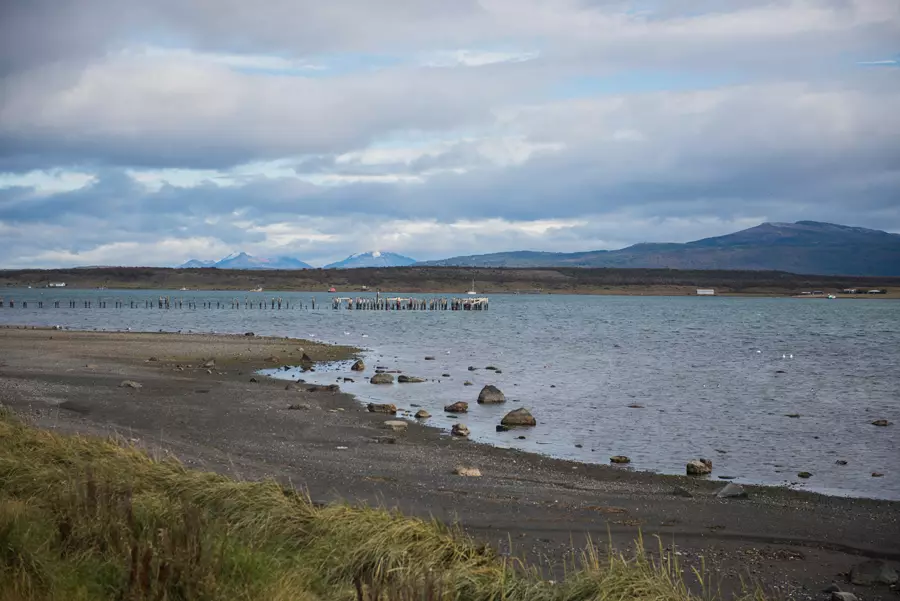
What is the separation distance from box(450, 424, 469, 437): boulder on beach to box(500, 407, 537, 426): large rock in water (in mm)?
1840

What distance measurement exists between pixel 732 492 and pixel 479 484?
4.53 metres

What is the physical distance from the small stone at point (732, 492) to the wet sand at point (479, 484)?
0.30 m

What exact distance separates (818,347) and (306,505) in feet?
184

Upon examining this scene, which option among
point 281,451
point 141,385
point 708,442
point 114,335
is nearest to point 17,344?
point 114,335

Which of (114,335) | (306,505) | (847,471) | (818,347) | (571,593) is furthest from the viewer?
(818,347)

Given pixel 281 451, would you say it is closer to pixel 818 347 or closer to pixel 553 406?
pixel 553 406

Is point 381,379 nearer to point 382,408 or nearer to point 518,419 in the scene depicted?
point 382,408

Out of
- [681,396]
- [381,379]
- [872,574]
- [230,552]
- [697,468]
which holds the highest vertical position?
[230,552]

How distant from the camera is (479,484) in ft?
46.2

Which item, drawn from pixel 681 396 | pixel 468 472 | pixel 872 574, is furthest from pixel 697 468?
pixel 681 396

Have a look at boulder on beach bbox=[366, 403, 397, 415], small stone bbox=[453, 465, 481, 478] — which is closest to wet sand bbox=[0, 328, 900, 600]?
small stone bbox=[453, 465, 481, 478]

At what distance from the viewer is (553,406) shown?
2777 centimetres

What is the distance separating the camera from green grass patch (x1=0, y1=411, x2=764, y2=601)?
6.44 meters

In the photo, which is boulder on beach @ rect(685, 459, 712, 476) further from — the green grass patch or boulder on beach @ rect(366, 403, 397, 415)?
boulder on beach @ rect(366, 403, 397, 415)
